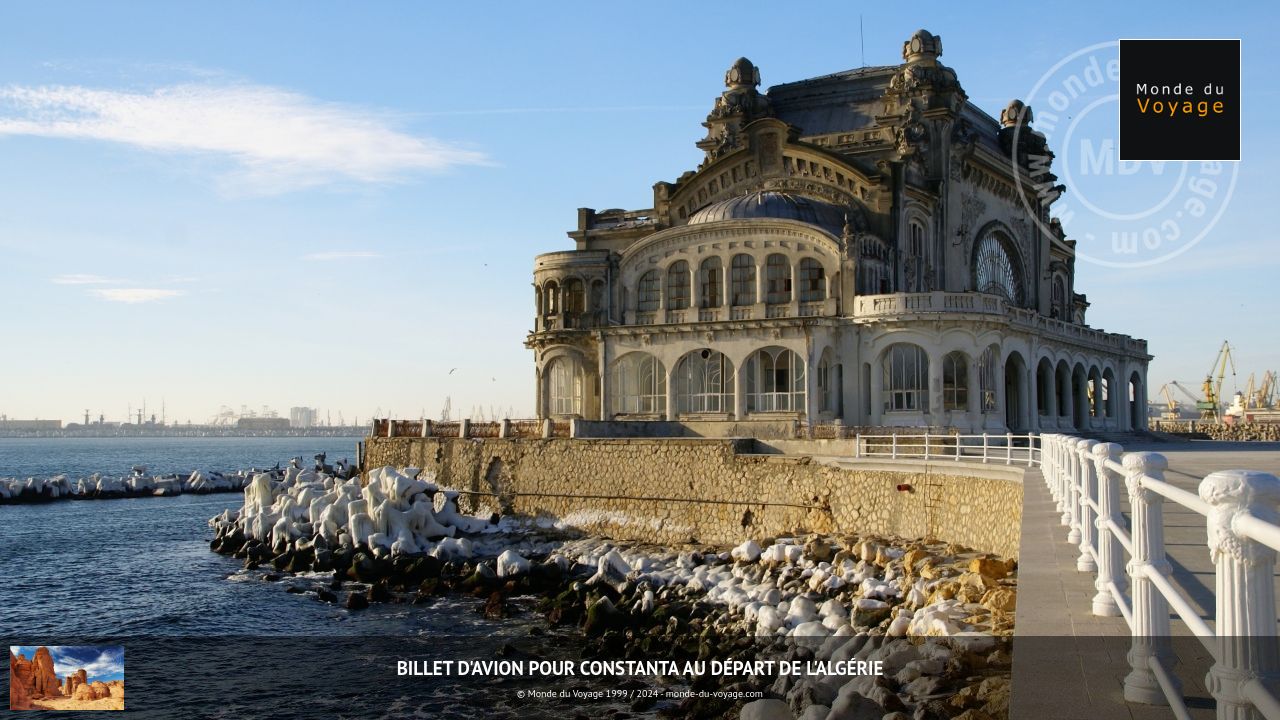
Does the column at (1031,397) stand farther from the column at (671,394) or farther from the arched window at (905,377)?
the column at (671,394)

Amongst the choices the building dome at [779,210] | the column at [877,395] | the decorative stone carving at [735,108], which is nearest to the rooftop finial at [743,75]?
the decorative stone carving at [735,108]

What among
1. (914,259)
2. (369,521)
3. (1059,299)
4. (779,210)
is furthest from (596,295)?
(1059,299)

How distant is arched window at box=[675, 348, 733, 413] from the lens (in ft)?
132

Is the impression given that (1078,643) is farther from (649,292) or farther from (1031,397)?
(649,292)

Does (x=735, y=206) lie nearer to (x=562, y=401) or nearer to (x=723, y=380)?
(x=723, y=380)

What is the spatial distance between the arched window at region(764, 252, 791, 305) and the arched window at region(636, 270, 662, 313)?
452 centimetres

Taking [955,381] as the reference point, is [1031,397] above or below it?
below

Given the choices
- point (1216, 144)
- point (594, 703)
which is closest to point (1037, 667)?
point (594, 703)

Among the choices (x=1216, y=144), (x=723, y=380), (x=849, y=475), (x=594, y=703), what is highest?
(x=1216, y=144)

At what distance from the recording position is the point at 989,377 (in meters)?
37.5

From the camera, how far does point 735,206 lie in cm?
4116

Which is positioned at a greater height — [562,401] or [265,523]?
[562,401]

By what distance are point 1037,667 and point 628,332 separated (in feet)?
117

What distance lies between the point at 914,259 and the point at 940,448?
15375 millimetres
